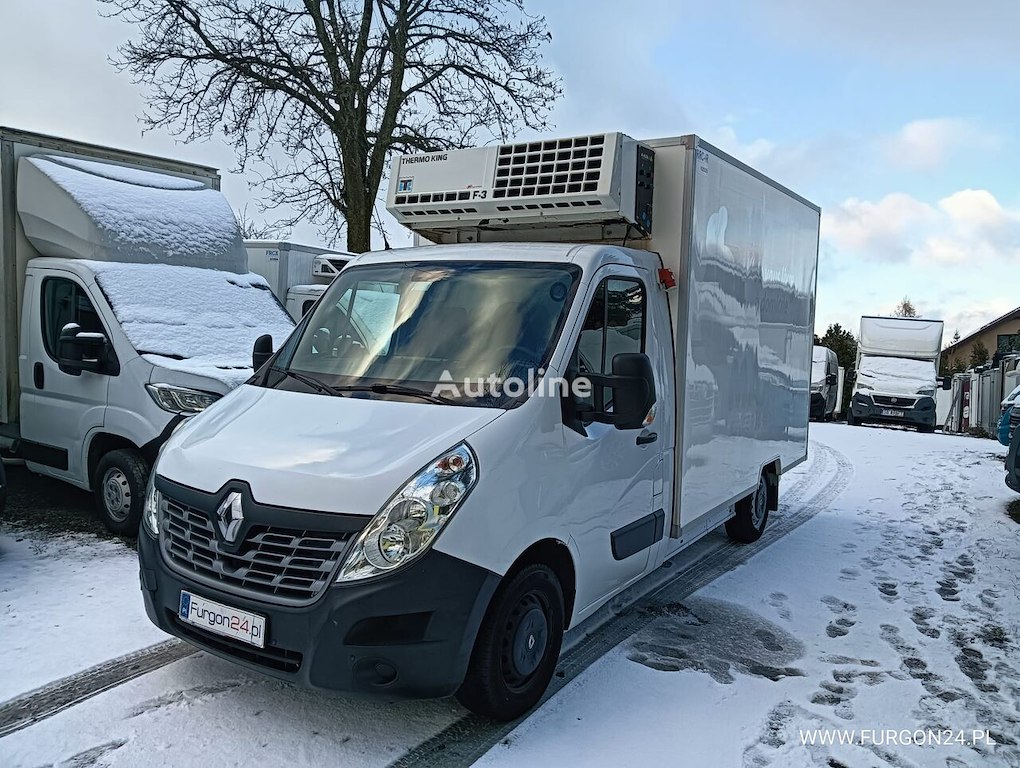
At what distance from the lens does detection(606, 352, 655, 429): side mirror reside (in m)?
3.91

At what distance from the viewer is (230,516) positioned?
11.4 feet

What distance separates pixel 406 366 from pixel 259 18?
51.1 ft

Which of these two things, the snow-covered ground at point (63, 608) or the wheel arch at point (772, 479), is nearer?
the snow-covered ground at point (63, 608)

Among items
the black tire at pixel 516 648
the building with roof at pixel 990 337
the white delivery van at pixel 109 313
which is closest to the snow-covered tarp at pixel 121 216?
the white delivery van at pixel 109 313

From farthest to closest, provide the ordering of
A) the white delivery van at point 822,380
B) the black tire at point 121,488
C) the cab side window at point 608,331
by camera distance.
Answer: the white delivery van at point 822,380, the black tire at point 121,488, the cab side window at point 608,331

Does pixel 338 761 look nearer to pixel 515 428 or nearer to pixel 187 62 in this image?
pixel 515 428

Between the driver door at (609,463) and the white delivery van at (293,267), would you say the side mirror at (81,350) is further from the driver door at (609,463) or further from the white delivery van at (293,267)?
the white delivery van at (293,267)

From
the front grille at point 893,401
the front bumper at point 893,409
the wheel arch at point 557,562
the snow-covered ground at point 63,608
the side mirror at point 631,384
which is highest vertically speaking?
the side mirror at point 631,384

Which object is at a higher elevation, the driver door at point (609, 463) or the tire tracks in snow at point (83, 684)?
the driver door at point (609, 463)

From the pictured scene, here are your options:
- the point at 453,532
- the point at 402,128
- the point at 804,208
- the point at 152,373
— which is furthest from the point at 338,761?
the point at 402,128

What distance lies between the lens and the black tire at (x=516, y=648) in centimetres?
359

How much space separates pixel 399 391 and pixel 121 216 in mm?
4804

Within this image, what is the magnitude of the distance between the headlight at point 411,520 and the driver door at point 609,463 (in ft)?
2.53

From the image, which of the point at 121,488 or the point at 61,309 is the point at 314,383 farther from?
→ the point at 61,309
